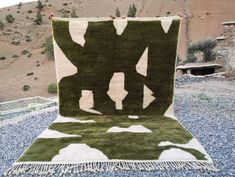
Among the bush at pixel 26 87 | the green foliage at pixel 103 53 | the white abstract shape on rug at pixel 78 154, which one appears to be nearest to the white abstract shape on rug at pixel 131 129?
the white abstract shape on rug at pixel 78 154

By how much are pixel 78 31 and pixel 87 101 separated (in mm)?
1004

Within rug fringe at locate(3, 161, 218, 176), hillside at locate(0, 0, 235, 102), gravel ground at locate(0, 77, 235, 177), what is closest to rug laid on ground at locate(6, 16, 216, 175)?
gravel ground at locate(0, 77, 235, 177)

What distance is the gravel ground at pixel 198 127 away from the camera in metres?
3.96

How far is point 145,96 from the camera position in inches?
225

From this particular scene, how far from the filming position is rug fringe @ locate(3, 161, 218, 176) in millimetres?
3775

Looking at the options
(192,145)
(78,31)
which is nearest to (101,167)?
(192,145)

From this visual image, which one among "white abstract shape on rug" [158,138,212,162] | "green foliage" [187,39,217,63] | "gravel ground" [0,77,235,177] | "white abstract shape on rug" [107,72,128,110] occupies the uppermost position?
"white abstract shape on rug" [107,72,128,110]

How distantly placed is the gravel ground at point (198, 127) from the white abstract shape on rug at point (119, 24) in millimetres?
1493

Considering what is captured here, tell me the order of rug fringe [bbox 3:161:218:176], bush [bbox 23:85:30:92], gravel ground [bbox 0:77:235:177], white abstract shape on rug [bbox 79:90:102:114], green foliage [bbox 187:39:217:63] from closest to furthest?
1. rug fringe [bbox 3:161:218:176]
2. gravel ground [bbox 0:77:235:177]
3. white abstract shape on rug [bbox 79:90:102:114]
4. green foliage [bbox 187:39:217:63]
5. bush [bbox 23:85:30:92]

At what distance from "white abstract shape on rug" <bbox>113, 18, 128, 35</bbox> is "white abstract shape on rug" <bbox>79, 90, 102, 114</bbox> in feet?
3.14

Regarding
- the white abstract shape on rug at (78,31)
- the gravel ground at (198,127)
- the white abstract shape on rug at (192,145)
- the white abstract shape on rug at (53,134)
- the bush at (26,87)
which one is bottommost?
the bush at (26,87)

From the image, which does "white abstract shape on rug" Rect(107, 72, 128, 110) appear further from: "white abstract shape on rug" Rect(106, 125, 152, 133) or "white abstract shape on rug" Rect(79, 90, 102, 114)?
"white abstract shape on rug" Rect(106, 125, 152, 133)

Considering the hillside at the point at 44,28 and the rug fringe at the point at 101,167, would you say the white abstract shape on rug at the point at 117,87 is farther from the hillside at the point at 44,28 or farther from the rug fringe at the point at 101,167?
the hillside at the point at 44,28

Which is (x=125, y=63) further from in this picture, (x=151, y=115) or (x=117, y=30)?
(x=151, y=115)
